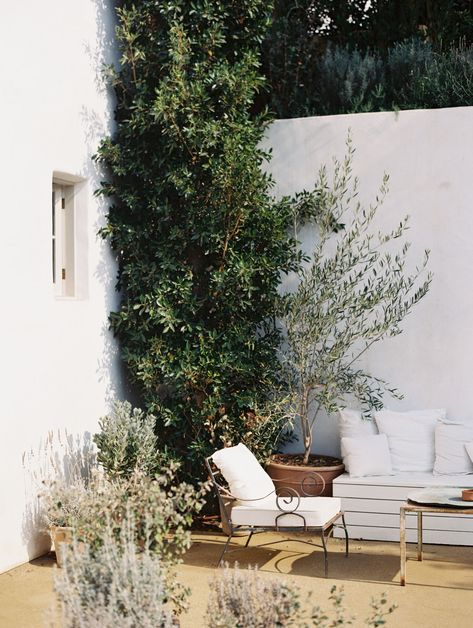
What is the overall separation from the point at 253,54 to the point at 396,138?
153 cm

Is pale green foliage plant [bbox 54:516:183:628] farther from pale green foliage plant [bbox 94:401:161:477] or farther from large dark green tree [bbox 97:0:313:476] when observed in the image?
large dark green tree [bbox 97:0:313:476]

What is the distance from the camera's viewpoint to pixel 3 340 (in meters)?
6.93

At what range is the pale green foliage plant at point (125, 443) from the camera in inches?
299

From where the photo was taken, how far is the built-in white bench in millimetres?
7688

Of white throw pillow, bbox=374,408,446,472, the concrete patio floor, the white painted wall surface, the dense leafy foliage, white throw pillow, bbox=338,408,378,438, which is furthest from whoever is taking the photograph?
the dense leafy foliage

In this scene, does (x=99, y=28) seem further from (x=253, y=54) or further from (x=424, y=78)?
(x=424, y=78)

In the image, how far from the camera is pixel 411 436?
27.3 feet

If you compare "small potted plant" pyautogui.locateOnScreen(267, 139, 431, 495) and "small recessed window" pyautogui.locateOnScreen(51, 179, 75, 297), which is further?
"small potted plant" pyautogui.locateOnScreen(267, 139, 431, 495)

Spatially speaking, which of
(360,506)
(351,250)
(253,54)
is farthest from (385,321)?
(253,54)

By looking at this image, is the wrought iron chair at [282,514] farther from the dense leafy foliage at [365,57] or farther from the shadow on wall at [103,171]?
the dense leafy foliage at [365,57]

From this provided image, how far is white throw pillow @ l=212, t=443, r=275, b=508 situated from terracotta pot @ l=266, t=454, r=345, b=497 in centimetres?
80

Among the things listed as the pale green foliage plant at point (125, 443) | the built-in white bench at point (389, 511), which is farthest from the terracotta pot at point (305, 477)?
the pale green foliage plant at point (125, 443)

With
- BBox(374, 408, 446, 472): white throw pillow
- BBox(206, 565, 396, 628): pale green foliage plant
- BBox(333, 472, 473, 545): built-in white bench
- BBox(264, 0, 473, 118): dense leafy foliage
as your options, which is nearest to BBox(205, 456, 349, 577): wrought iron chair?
BBox(333, 472, 473, 545): built-in white bench

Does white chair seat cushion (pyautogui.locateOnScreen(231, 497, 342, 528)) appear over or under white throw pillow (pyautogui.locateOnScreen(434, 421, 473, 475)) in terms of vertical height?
under
